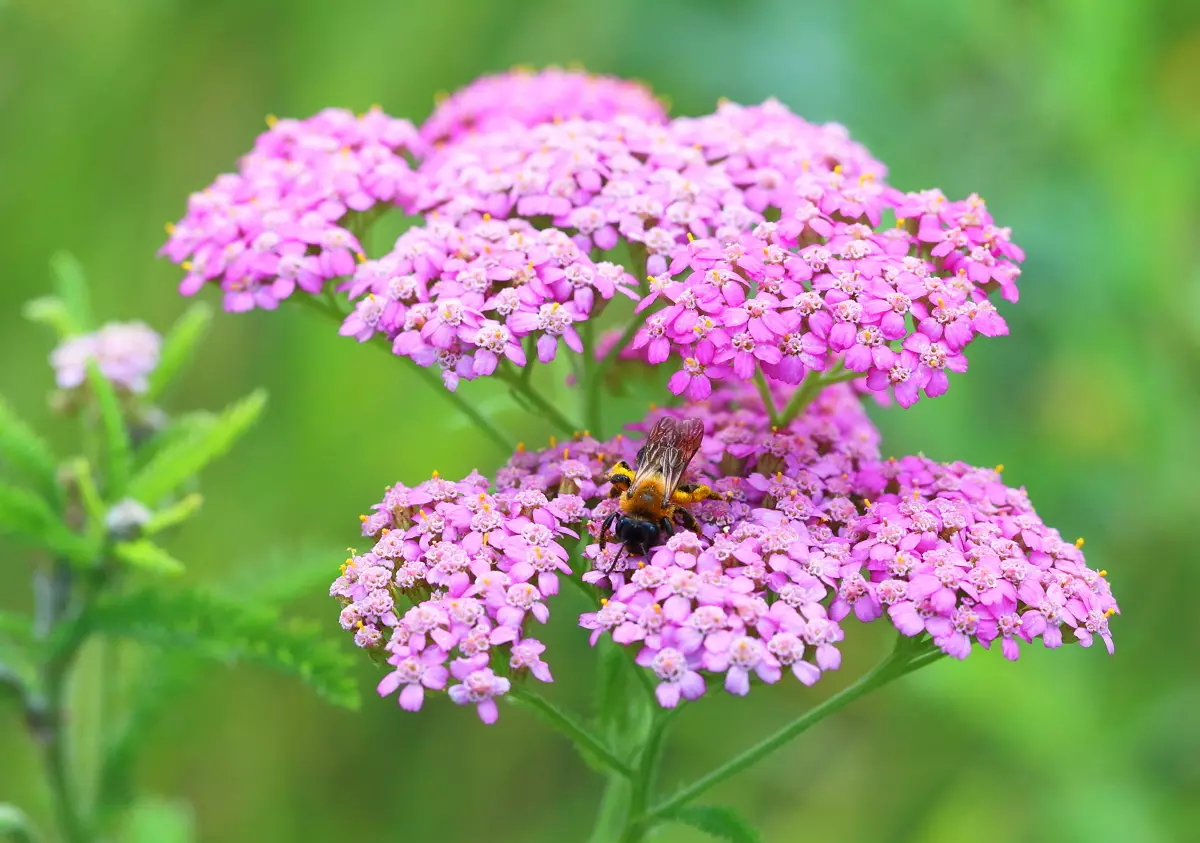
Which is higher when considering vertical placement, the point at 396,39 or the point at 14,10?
the point at 396,39

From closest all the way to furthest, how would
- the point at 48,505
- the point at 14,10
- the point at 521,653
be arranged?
the point at 521,653 → the point at 48,505 → the point at 14,10

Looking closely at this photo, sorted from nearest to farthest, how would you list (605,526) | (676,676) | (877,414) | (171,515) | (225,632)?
(676,676) < (605,526) < (225,632) < (171,515) < (877,414)

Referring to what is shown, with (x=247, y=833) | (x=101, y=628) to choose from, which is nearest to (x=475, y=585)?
(x=101, y=628)

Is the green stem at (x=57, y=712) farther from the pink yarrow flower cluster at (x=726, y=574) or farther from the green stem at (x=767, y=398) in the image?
the green stem at (x=767, y=398)

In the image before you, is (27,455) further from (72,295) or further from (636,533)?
(636,533)

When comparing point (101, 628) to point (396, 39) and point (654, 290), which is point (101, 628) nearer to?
point (654, 290)

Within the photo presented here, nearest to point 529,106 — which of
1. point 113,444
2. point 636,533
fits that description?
point 113,444

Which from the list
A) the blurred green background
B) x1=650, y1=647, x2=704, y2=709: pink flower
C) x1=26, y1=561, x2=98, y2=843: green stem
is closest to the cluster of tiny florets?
x1=650, y1=647, x2=704, y2=709: pink flower
